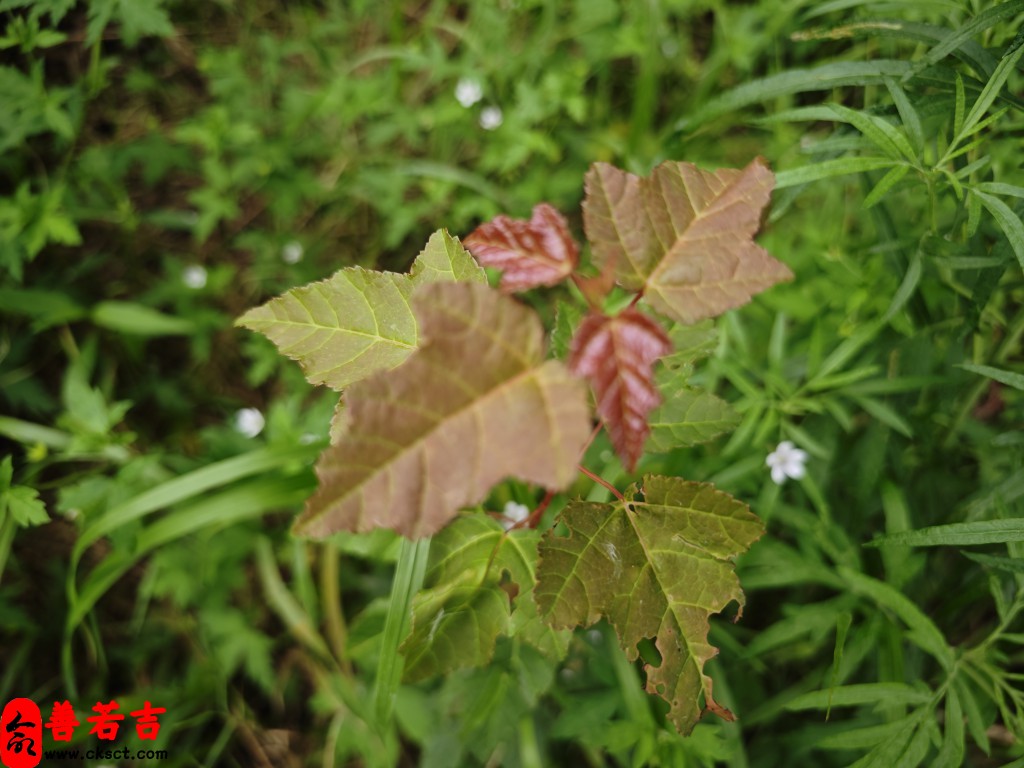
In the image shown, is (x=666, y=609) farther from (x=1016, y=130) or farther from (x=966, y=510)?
(x=1016, y=130)

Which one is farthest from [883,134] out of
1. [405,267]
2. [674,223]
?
[405,267]

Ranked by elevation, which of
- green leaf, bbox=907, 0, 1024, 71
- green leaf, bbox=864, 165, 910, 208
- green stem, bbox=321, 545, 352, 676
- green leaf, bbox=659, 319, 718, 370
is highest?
green leaf, bbox=907, 0, 1024, 71

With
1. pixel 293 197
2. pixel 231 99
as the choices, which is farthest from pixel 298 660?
pixel 231 99

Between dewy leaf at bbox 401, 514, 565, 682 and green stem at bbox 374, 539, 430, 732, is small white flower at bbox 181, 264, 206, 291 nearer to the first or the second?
green stem at bbox 374, 539, 430, 732

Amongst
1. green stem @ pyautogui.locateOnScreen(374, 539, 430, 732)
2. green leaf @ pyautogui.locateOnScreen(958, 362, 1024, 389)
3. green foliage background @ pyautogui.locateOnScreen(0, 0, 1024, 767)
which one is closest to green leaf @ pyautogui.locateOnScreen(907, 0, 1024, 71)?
green foliage background @ pyautogui.locateOnScreen(0, 0, 1024, 767)

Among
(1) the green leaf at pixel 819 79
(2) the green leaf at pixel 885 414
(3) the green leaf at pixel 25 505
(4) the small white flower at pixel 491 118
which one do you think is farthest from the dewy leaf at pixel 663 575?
(4) the small white flower at pixel 491 118
